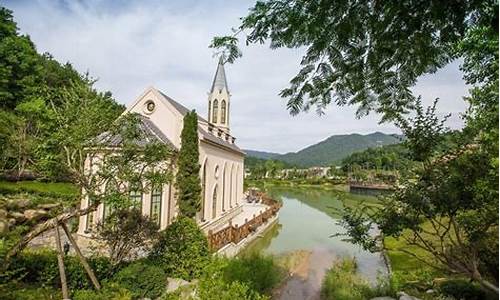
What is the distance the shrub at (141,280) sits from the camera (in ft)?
28.9

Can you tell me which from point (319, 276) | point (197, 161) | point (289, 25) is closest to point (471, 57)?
point (289, 25)

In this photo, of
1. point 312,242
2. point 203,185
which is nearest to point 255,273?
point 203,185

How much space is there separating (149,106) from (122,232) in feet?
37.0

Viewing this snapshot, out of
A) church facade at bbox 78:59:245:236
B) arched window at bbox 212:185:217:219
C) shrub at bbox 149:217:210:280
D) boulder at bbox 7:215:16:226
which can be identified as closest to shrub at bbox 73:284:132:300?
shrub at bbox 149:217:210:280

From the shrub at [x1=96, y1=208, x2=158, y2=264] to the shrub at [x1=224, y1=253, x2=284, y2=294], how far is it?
3.06 metres

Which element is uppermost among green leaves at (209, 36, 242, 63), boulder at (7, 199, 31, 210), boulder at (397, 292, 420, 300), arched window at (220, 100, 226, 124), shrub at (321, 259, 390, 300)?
arched window at (220, 100, 226, 124)

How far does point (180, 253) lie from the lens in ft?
36.7

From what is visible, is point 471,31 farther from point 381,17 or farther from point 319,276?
point 319,276

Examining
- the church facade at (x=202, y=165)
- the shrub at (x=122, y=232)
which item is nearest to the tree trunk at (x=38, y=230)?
the shrub at (x=122, y=232)

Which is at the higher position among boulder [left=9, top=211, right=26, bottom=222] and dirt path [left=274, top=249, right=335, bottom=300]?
boulder [left=9, top=211, right=26, bottom=222]

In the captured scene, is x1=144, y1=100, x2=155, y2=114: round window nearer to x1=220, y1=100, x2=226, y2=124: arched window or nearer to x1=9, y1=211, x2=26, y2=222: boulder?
x1=9, y1=211, x2=26, y2=222: boulder

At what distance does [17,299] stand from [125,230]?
3.23m

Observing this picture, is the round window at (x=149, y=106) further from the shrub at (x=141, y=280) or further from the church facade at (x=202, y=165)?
the shrub at (x=141, y=280)

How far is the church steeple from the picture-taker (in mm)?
30061
